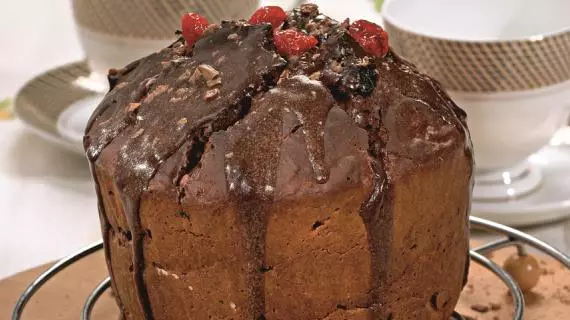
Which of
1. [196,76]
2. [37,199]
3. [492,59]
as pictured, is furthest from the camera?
[37,199]

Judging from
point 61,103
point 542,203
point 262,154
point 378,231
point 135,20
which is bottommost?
point 542,203

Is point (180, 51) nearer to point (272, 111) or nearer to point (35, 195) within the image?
point (272, 111)

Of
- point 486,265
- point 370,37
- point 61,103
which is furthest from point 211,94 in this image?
point 61,103

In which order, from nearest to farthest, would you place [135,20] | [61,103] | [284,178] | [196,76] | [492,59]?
[284,178] → [196,76] → [492,59] → [135,20] → [61,103]

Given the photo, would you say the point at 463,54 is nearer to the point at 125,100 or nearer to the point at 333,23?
the point at 333,23

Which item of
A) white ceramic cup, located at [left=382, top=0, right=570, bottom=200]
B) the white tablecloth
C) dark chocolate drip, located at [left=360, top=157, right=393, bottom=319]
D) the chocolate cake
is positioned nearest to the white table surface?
the white tablecloth

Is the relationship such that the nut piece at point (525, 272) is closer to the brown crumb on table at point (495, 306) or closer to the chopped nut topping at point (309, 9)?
the brown crumb on table at point (495, 306)

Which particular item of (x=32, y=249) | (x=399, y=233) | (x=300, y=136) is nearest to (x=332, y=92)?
(x=300, y=136)
